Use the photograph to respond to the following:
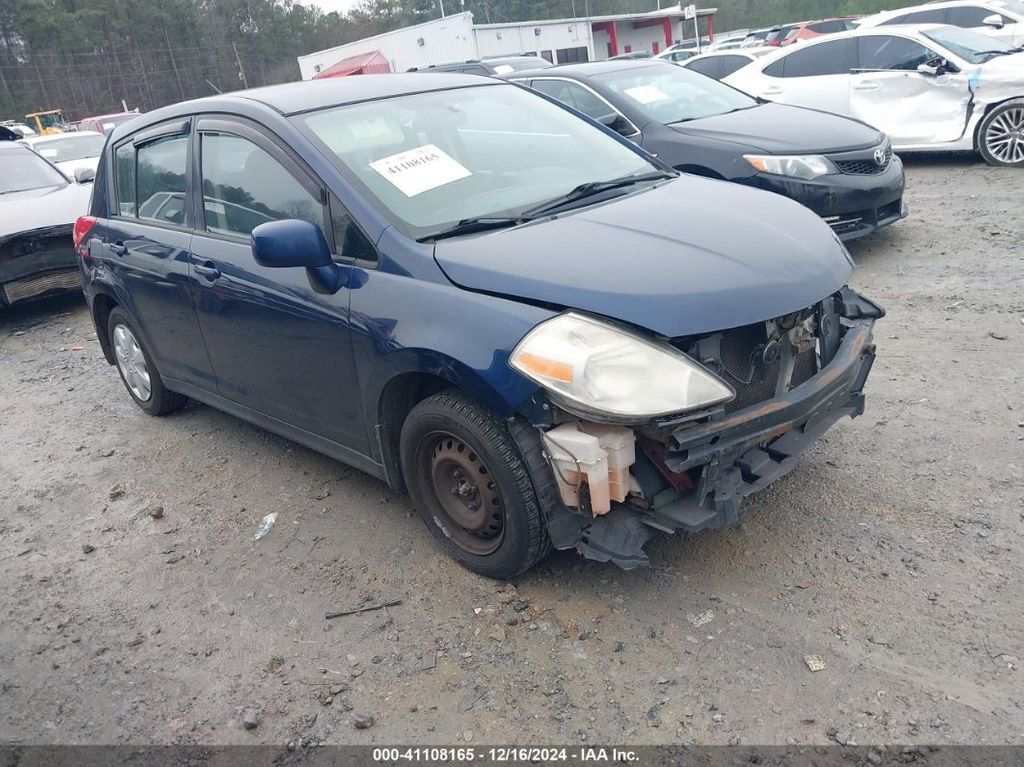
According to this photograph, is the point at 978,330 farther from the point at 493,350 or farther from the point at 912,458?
the point at 493,350

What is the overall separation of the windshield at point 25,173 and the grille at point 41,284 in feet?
4.69

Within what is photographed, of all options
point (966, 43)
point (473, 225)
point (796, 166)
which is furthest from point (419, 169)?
point (966, 43)

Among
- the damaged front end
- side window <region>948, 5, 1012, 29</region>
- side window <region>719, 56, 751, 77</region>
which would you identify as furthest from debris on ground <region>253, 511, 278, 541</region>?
side window <region>948, 5, 1012, 29</region>

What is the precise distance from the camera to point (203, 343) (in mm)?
4289

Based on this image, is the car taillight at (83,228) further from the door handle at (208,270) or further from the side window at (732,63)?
the side window at (732,63)

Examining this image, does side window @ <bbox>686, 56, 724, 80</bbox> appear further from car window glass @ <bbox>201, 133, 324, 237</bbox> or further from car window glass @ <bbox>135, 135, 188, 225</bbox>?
car window glass @ <bbox>201, 133, 324, 237</bbox>

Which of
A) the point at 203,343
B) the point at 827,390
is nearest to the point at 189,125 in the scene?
the point at 203,343

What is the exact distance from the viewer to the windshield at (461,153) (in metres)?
3.38

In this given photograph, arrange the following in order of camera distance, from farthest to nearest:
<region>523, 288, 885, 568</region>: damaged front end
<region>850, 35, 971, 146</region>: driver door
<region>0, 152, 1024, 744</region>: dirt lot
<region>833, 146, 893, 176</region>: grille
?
<region>850, 35, 971, 146</region>: driver door < <region>833, 146, 893, 176</region>: grille < <region>523, 288, 885, 568</region>: damaged front end < <region>0, 152, 1024, 744</region>: dirt lot

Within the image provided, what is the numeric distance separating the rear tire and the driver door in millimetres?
8317

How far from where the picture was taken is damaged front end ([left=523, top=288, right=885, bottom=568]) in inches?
107

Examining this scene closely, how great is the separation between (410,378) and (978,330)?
3674 mm

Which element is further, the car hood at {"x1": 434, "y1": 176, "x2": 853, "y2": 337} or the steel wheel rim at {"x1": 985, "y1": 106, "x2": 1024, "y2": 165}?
the steel wheel rim at {"x1": 985, "y1": 106, "x2": 1024, "y2": 165}

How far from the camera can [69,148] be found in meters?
13.8
